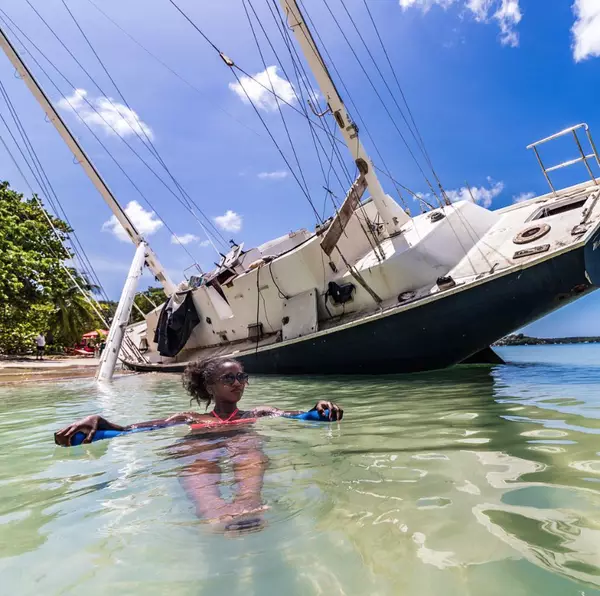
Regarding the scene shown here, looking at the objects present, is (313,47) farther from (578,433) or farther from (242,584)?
(242,584)

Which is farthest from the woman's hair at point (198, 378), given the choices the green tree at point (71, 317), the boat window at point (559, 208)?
the green tree at point (71, 317)

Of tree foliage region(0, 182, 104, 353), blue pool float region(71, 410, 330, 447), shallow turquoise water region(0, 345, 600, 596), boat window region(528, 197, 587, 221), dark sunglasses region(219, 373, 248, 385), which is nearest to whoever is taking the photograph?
shallow turquoise water region(0, 345, 600, 596)

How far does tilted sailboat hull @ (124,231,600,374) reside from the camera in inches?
364

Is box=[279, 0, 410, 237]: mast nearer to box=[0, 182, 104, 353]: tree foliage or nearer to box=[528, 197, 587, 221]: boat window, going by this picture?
box=[528, 197, 587, 221]: boat window

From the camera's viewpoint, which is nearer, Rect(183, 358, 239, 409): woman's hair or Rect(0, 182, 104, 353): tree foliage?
Rect(183, 358, 239, 409): woman's hair

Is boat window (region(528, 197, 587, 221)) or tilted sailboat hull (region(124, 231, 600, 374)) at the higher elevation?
boat window (region(528, 197, 587, 221))

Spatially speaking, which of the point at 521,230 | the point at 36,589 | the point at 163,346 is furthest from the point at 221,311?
the point at 36,589

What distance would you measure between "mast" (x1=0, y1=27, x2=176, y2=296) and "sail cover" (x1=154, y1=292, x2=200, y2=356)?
12.3ft

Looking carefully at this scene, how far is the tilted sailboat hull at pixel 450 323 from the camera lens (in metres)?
9.23

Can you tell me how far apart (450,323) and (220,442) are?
7.65 metres

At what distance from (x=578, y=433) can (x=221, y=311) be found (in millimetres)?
14445

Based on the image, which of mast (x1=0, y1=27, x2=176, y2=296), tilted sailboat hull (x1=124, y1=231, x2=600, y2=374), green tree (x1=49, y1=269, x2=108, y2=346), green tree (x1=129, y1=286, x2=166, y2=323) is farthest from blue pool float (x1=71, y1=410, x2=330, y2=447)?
green tree (x1=129, y1=286, x2=166, y2=323)

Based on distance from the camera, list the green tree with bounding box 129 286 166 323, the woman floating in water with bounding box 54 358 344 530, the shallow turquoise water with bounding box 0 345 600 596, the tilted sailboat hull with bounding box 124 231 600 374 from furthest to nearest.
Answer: the green tree with bounding box 129 286 166 323 < the tilted sailboat hull with bounding box 124 231 600 374 < the woman floating in water with bounding box 54 358 344 530 < the shallow turquoise water with bounding box 0 345 600 596

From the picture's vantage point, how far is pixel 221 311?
17.2 meters
